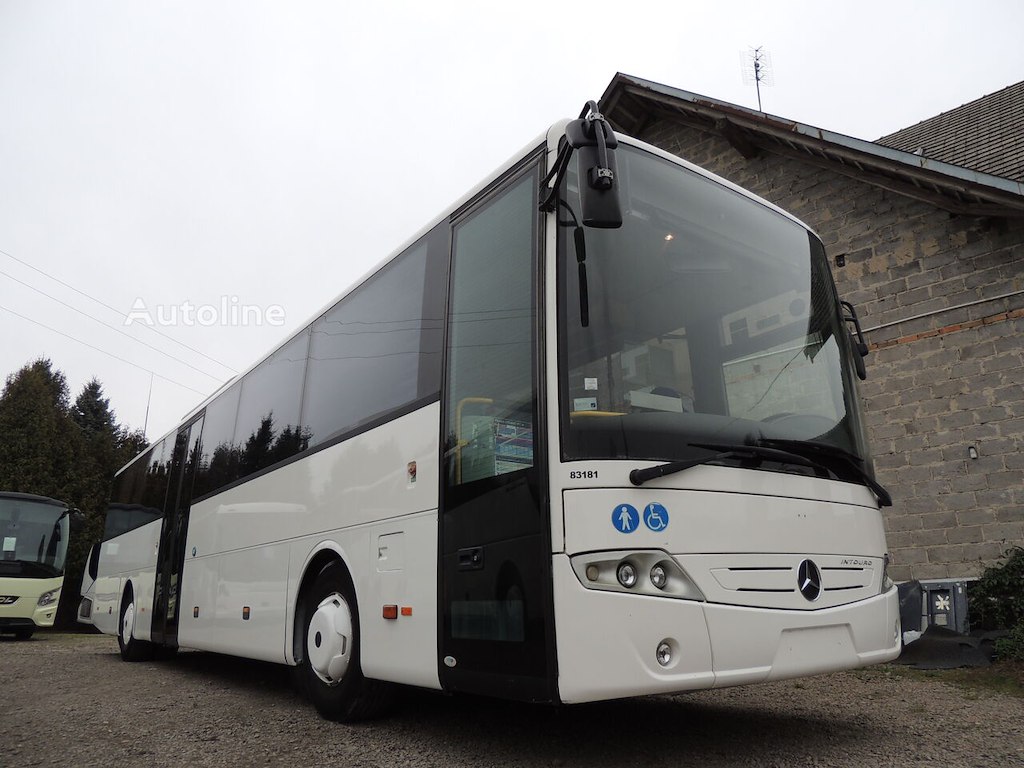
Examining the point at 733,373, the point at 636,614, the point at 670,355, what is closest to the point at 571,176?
the point at 670,355

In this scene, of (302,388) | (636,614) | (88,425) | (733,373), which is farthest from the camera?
(88,425)

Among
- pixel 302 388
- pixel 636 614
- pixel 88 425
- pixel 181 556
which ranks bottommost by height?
pixel 636 614

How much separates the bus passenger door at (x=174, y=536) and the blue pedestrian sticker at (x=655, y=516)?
644 cm

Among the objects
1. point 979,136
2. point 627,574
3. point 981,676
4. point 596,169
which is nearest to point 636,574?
point 627,574

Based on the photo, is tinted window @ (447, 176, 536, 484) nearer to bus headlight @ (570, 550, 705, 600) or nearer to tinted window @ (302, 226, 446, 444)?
tinted window @ (302, 226, 446, 444)

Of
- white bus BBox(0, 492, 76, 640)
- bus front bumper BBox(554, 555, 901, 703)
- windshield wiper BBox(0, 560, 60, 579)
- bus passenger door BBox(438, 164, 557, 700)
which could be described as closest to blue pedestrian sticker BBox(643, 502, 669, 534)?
bus front bumper BBox(554, 555, 901, 703)

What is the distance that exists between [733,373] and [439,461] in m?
1.52

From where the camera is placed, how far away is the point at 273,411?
659cm

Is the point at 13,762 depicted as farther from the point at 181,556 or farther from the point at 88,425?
the point at 88,425

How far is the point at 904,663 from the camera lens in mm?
7137

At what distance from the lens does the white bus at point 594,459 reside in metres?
3.12

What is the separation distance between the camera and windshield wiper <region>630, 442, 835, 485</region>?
124 inches

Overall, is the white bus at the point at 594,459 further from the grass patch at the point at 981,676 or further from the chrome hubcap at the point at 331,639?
the grass patch at the point at 981,676

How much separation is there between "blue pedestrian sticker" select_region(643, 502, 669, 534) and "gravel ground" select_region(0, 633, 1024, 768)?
1.17 m
